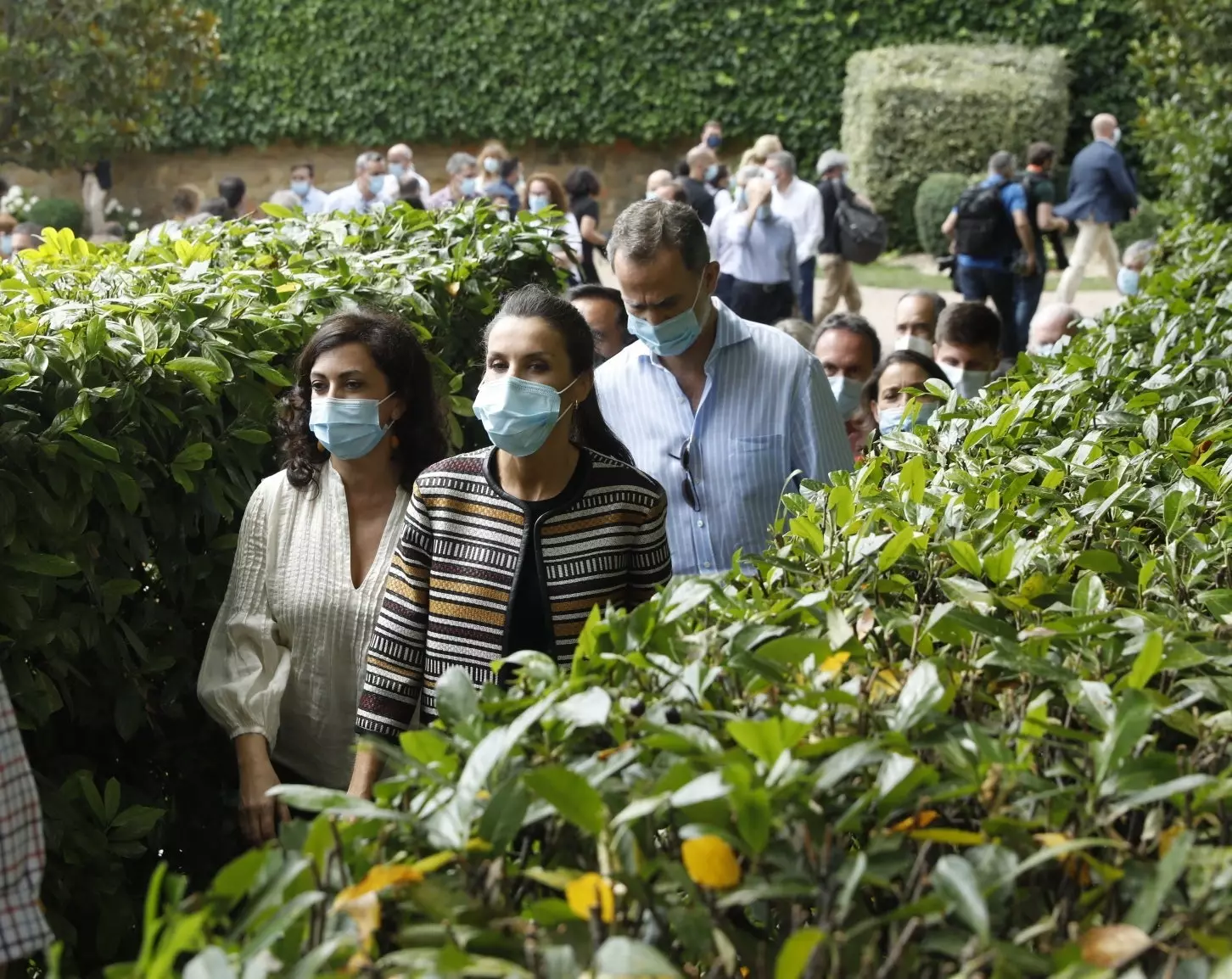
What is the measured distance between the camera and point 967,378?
6867mm

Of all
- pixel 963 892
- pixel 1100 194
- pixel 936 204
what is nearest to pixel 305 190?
pixel 936 204

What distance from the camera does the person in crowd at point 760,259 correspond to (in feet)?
41.2

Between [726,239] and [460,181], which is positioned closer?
[726,239]

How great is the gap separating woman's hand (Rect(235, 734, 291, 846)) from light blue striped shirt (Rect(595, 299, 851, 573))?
131 centimetres

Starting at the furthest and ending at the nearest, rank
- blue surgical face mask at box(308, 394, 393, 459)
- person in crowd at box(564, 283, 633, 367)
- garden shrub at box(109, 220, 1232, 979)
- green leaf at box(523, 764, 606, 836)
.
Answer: person in crowd at box(564, 283, 633, 367) → blue surgical face mask at box(308, 394, 393, 459) → green leaf at box(523, 764, 606, 836) → garden shrub at box(109, 220, 1232, 979)

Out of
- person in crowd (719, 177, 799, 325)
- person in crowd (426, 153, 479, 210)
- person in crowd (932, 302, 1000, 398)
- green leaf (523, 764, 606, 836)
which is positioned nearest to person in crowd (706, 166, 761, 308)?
person in crowd (719, 177, 799, 325)

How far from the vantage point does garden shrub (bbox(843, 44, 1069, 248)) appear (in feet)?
68.9

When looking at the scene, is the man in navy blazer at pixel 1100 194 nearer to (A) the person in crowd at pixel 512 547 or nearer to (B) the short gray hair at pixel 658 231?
(B) the short gray hair at pixel 658 231

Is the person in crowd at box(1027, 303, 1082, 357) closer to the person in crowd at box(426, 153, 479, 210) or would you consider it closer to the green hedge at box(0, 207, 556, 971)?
the green hedge at box(0, 207, 556, 971)

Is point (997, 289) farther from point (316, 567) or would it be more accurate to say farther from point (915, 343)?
point (316, 567)

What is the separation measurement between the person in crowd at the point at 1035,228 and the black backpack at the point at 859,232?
1342mm

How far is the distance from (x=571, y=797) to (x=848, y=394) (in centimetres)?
499

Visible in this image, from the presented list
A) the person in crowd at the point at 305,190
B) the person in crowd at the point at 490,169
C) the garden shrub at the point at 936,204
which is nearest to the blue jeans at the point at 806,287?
the person in crowd at the point at 490,169

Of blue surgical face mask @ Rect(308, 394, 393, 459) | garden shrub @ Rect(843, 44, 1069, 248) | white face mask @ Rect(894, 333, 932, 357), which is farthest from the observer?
garden shrub @ Rect(843, 44, 1069, 248)
